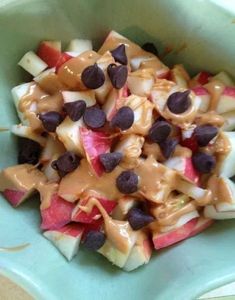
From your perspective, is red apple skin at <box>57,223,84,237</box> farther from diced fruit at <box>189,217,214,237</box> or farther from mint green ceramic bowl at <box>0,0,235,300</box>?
diced fruit at <box>189,217,214,237</box>

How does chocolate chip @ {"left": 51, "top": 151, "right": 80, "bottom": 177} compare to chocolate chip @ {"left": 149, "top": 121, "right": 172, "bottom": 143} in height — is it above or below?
below

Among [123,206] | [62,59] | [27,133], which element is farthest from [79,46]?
[123,206]

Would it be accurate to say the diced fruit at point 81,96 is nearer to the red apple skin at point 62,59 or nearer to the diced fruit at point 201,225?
the red apple skin at point 62,59

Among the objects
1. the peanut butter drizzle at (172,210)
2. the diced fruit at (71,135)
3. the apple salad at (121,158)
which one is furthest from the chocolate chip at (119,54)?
the peanut butter drizzle at (172,210)

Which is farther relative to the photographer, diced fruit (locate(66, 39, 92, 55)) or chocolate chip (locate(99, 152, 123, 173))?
diced fruit (locate(66, 39, 92, 55))

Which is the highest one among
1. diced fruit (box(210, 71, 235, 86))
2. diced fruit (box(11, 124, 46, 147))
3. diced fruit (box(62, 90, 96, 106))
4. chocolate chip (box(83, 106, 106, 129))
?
diced fruit (box(210, 71, 235, 86))

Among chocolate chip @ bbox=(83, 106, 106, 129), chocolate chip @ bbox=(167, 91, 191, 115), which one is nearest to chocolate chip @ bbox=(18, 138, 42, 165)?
chocolate chip @ bbox=(83, 106, 106, 129)

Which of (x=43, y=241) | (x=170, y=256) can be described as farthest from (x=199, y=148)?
(x=43, y=241)
